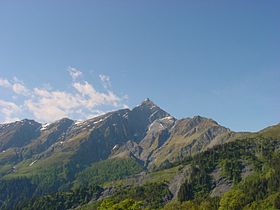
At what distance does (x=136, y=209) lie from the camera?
6950 centimetres

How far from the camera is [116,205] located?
2694 inches

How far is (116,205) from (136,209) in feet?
12.5
